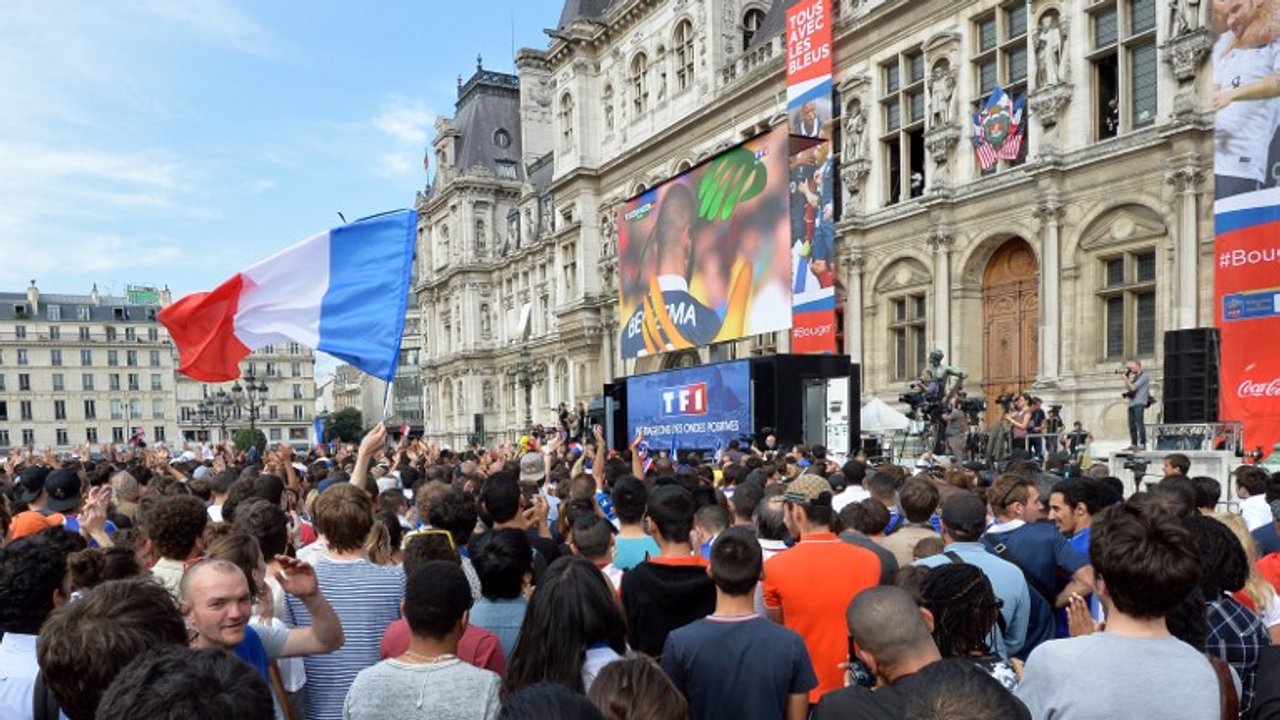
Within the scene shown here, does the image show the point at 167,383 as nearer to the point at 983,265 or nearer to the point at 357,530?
the point at 983,265

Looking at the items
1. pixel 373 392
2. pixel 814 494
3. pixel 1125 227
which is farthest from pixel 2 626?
pixel 373 392

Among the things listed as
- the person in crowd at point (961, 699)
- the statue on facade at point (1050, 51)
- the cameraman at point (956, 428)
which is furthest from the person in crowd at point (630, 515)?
the statue on facade at point (1050, 51)

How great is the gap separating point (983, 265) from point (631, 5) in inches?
771

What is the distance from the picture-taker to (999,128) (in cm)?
2088

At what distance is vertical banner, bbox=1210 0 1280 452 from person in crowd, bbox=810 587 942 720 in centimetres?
1521

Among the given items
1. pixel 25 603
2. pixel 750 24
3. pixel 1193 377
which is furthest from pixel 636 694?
pixel 750 24

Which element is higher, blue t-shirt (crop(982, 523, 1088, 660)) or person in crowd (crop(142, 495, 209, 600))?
person in crowd (crop(142, 495, 209, 600))

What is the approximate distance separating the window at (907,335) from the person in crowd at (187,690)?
23.3m

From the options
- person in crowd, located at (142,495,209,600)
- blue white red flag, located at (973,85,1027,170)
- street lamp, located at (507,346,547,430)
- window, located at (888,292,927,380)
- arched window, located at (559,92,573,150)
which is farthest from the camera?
street lamp, located at (507,346,547,430)

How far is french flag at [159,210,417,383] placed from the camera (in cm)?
829

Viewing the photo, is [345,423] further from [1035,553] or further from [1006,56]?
[1035,553]

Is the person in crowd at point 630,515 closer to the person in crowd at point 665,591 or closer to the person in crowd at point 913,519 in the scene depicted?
the person in crowd at point 665,591

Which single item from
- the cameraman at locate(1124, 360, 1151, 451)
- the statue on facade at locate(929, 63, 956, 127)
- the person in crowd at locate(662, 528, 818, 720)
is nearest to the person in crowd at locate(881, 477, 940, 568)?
the person in crowd at locate(662, 528, 818, 720)

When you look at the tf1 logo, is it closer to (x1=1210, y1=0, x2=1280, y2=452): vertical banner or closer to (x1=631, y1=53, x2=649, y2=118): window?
(x1=1210, y1=0, x2=1280, y2=452): vertical banner
